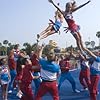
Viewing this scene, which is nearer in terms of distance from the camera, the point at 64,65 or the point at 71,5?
the point at 71,5

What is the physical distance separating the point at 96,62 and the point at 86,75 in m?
2.69

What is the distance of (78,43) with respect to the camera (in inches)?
462

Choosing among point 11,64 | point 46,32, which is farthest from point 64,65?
point 46,32

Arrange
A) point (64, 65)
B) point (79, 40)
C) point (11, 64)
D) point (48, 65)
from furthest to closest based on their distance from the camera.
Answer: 1. point (11, 64)
2. point (64, 65)
3. point (79, 40)
4. point (48, 65)

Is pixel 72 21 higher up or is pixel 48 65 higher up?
pixel 72 21

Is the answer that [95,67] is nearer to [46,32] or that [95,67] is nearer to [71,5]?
[46,32]

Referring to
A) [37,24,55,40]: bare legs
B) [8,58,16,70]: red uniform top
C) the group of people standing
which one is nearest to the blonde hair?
the group of people standing

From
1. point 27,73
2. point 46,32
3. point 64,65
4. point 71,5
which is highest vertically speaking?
point 71,5

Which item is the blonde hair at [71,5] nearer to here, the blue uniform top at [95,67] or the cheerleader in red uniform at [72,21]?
the cheerleader in red uniform at [72,21]

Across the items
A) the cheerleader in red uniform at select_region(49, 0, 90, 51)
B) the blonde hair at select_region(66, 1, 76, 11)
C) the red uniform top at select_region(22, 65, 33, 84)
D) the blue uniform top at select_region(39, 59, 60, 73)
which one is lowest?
the red uniform top at select_region(22, 65, 33, 84)

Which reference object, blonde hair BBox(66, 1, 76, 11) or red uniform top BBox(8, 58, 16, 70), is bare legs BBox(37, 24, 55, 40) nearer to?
blonde hair BBox(66, 1, 76, 11)

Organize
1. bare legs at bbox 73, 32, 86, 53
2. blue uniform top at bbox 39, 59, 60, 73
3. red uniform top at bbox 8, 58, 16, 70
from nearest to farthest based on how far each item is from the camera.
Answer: blue uniform top at bbox 39, 59, 60, 73 → bare legs at bbox 73, 32, 86, 53 → red uniform top at bbox 8, 58, 16, 70

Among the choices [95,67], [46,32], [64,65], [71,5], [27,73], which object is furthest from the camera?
[64,65]

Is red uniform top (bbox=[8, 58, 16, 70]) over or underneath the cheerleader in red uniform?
underneath
